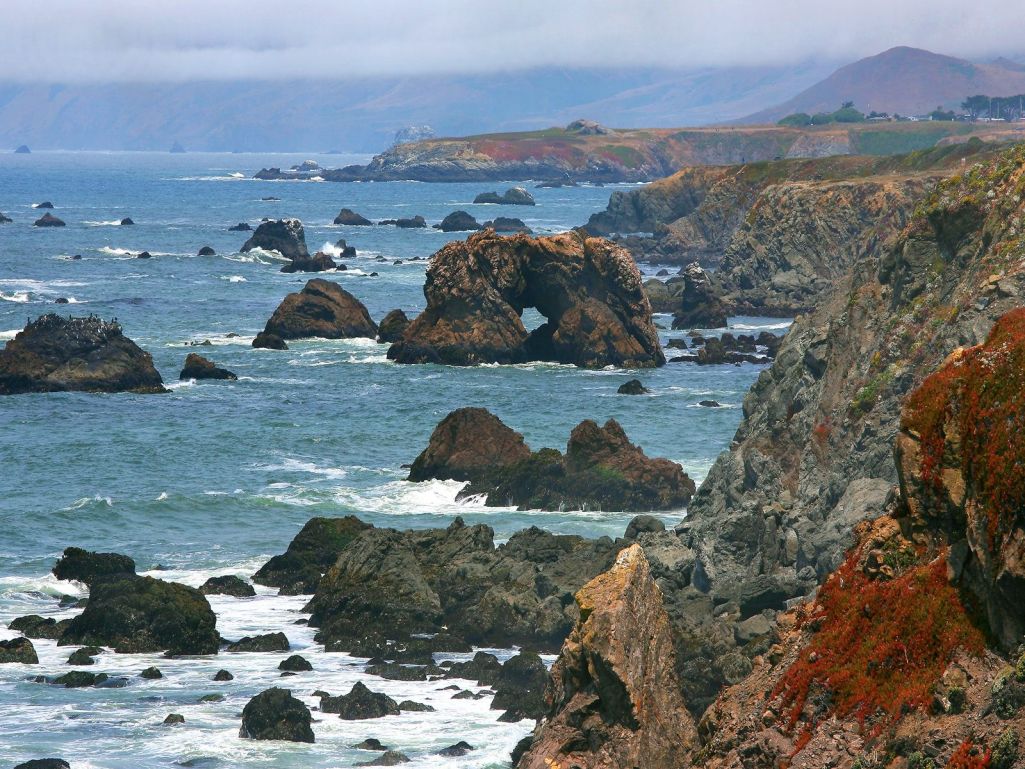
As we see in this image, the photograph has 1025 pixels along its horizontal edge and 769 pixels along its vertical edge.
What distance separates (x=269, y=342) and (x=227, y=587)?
5031cm

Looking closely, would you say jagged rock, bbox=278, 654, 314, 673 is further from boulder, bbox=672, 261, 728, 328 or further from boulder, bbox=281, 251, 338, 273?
boulder, bbox=281, 251, 338, 273

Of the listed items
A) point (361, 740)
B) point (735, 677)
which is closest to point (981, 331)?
point (735, 677)

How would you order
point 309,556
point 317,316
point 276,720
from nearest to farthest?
point 276,720
point 309,556
point 317,316

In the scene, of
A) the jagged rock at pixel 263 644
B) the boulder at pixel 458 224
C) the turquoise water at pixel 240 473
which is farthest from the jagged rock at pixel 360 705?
the boulder at pixel 458 224

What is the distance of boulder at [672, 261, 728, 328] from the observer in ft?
334

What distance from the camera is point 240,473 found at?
59.8 metres

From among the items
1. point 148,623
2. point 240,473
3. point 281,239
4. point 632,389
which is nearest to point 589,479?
point 240,473

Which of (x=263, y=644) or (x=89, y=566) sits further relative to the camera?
(x=89, y=566)

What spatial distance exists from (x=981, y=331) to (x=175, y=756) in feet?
64.6

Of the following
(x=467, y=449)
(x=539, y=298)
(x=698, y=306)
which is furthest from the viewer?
(x=698, y=306)

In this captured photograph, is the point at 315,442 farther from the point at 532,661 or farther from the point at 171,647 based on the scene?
the point at 532,661

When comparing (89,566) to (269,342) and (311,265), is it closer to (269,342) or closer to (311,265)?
(269,342)

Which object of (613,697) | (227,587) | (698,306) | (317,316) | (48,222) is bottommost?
(227,587)

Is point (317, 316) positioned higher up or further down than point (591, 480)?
higher up
